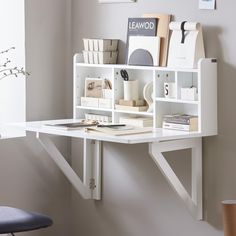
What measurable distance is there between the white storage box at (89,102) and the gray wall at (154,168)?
27 cm

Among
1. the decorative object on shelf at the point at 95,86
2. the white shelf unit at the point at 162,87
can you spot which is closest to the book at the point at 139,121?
Result: the white shelf unit at the point at 162,87

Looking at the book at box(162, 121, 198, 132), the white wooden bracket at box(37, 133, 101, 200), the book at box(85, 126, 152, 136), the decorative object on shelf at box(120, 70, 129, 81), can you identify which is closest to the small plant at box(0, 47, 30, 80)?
the white wooden bracket at box(37, 133, 101, 200)

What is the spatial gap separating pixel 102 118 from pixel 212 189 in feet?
2.44

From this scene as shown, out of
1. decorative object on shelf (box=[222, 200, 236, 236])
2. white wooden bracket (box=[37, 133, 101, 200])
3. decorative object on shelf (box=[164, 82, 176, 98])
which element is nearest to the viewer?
decorative object on shelf (box=[222, 200, 236, 236])

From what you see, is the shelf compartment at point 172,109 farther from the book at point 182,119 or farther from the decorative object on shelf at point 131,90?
the decorative object on shelf at point 131,90

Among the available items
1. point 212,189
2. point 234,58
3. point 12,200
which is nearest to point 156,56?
point 234,58

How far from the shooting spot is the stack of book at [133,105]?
12.5 ft

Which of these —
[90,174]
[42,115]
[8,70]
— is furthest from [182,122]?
[8,70]

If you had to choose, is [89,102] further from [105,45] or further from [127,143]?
[127,143]

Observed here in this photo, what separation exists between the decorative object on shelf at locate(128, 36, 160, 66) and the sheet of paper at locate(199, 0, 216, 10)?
0.28 meters

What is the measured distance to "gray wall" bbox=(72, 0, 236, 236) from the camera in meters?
3.55

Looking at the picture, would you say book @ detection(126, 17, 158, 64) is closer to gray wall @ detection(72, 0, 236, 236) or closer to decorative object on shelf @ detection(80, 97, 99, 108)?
gray wall @ detection(72, 0, 236, 236)

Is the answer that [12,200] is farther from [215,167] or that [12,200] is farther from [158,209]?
[215,167]

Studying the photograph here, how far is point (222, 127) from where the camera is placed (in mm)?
3584
